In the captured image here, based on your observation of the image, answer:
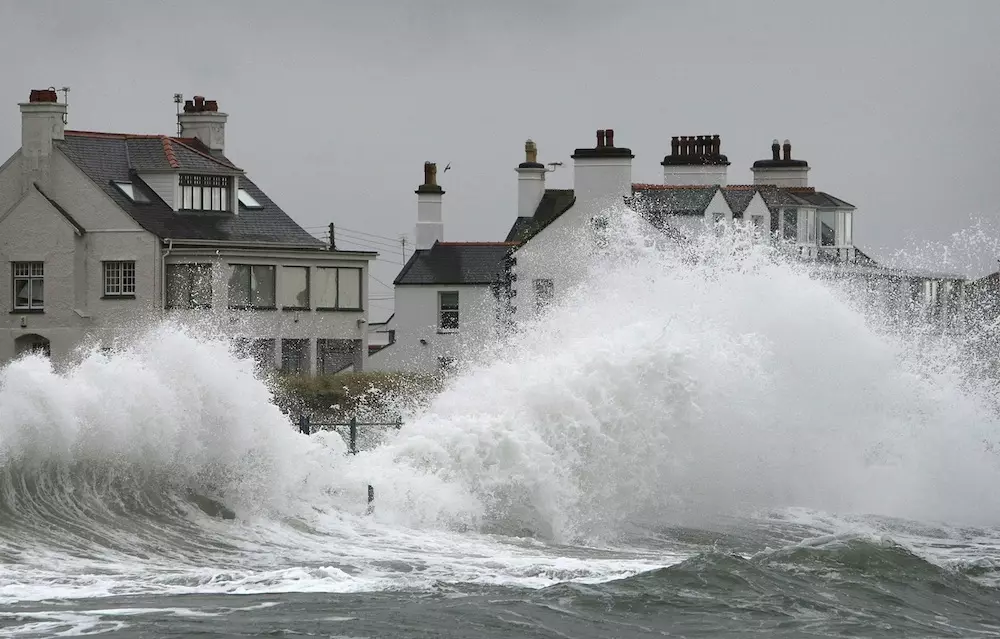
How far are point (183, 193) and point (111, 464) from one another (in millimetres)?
25200

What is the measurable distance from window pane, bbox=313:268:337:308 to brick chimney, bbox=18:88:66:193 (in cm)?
715

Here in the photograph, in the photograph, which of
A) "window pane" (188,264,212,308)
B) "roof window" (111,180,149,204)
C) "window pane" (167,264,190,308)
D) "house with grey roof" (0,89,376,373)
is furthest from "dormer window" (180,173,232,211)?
"window pane" (188,264,212,308)

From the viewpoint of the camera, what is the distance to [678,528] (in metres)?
23.5

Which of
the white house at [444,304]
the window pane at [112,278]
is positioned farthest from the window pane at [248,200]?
the white house at [444,304]

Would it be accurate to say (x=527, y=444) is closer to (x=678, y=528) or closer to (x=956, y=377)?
(x=678, y=528)

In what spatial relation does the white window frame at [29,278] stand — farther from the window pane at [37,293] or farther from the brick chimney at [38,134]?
the brick chimney at [38,134]

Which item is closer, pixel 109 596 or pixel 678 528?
pixel 109 596

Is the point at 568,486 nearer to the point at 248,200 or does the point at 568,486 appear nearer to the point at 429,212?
the point at 248,200

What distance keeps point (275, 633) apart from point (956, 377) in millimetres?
18188

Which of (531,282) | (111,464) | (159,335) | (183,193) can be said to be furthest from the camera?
(531,282)

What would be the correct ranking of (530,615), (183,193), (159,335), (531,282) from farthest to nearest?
(531,282) → (183,193) → (159,335) → (530,615)

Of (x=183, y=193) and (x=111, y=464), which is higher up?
(x=183, y=193)

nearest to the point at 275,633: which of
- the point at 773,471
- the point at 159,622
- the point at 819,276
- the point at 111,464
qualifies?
the point at 159,622

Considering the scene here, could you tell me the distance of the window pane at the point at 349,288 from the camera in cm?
4700
